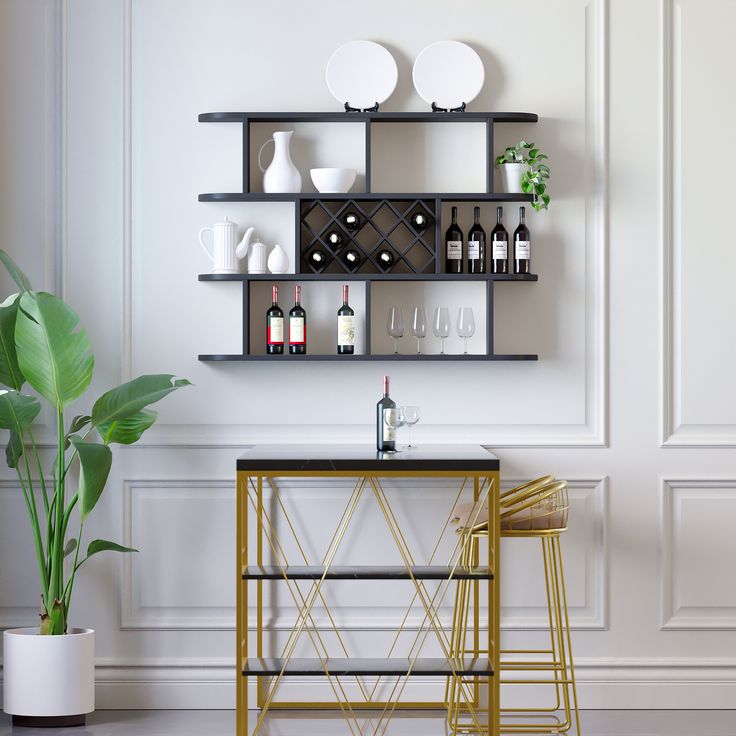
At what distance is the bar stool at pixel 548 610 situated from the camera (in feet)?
10.1

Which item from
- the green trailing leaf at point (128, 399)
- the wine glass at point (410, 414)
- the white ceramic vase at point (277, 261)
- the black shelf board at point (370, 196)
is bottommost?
the wine glass at point (410, 414)

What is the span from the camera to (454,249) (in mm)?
3545

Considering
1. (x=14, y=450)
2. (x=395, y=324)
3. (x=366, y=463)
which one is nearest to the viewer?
(x=366, y=463)

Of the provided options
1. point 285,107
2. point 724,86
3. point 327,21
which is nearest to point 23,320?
point 285,107

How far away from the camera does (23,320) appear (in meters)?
3.13

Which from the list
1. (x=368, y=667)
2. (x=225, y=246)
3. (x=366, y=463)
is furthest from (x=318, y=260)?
(x=368, y=667)

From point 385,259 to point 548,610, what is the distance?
1442mm

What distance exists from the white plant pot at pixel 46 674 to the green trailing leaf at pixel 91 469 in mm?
481

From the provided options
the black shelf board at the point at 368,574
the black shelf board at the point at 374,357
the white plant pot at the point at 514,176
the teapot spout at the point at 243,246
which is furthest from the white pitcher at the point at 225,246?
the black shelf board at the point at 368,574

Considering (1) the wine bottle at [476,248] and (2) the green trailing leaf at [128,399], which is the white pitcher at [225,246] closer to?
(2) the green trailing leaf at [128,399]

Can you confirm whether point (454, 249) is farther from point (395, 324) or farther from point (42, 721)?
point (42, 721)

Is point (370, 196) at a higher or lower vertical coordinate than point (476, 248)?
higher

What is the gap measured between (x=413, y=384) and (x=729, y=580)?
1.41 m

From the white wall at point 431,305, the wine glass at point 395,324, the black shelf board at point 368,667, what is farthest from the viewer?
the white wall at point 431,305
